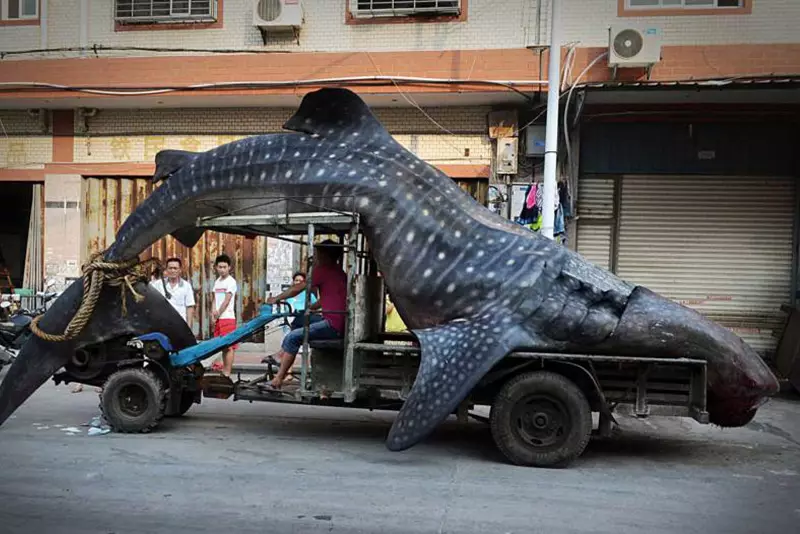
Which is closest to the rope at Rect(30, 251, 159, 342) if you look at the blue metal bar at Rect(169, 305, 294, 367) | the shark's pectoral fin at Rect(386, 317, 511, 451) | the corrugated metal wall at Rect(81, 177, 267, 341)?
the blue metal bar at Rect(169, 305, 294, 367)

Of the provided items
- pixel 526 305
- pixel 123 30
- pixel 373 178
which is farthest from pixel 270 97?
pixel 526 305

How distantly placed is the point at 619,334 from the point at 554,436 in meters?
0.95

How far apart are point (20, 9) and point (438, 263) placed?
34.8 feet

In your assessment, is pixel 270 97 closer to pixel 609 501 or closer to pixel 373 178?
pixel 373 178

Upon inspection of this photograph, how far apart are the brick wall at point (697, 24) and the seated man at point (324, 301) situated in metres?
6.34

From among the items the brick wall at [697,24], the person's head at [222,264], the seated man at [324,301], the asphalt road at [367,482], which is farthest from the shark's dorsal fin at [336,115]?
the brick wall at [697,24]

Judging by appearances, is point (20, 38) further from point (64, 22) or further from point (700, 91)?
point (700, 91)

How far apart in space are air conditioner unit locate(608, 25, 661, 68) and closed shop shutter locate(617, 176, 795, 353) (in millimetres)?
1990

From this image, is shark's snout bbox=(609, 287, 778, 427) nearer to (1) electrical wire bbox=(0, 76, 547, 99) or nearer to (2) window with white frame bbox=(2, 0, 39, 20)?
(1) electrical wire bbox=(0, 76, 547, 99)

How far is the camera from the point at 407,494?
191 inches

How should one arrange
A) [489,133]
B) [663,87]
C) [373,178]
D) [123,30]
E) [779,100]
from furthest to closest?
1. [123,30]
2. [489,133]
3. [779,100]
4. [663,87]
5. [373,178]

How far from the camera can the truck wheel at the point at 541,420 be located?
548 centimetres

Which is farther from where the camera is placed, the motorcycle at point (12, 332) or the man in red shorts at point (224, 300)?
the motorcycle at point (12, 332)

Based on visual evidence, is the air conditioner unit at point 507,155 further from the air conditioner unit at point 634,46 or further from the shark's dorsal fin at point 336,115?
the shark's dorsal fin at point 336,115
